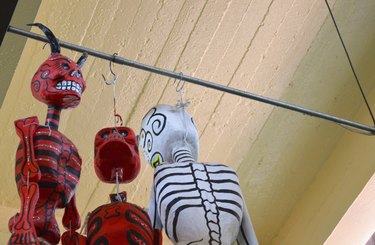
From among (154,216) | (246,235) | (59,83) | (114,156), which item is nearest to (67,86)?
(59,83)

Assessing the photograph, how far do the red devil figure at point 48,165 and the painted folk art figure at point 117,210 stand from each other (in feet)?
0.14

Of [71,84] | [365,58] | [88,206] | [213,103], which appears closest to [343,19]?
[365,58]

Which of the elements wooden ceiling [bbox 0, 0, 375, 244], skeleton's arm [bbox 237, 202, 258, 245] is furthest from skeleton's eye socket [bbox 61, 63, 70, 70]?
wooden ceiling [bbox 0, 0, 375, 244]

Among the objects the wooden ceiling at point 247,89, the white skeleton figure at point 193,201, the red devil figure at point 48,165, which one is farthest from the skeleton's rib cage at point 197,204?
the wooden ceiling at point 247,89

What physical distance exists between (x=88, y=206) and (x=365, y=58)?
2.92 ft

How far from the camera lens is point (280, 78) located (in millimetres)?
2135

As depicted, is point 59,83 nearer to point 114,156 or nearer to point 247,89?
point 114,156

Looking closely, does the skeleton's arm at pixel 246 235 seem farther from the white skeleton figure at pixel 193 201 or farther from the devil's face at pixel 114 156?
the devil's face at pixel 114 156

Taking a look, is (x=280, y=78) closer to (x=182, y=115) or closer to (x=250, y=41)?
(x=250, y=41)

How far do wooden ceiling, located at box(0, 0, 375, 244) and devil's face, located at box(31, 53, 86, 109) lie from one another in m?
0.62

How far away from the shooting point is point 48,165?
113 centimetres

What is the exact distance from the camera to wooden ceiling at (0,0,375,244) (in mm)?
1909

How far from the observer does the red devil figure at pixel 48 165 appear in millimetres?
1050

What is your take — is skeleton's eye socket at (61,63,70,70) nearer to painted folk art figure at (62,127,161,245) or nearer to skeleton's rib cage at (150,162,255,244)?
painted folk art figure at (62,127,161,245)
